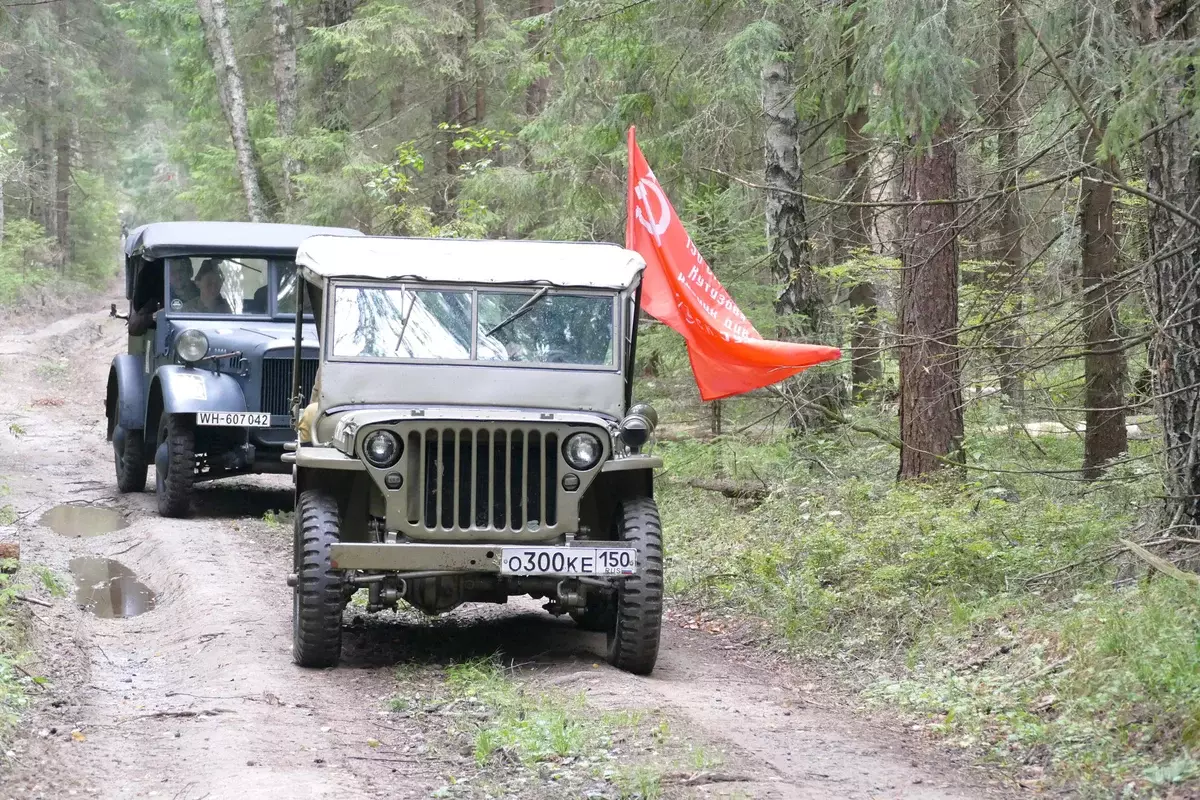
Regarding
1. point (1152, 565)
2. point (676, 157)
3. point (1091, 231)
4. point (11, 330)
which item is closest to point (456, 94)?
point (676, 157)

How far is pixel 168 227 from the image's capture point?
12.8 meters

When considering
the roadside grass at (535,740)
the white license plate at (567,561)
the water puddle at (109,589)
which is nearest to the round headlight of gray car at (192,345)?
the water puddle at (109,589)

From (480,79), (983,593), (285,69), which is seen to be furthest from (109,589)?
(285,69)

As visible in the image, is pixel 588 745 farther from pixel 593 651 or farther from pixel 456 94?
pixel 456 94

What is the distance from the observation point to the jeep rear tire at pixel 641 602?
270 inches

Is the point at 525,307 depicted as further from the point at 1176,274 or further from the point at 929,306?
the point at 929,306

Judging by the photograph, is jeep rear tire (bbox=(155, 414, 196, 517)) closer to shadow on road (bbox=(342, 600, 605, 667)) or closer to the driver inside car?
the driver inside car

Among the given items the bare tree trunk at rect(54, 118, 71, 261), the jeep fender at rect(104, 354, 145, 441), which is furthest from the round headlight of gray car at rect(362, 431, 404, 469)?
the bare tree trunk at rect(54, 118, 71, 261)

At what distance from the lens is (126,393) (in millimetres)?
13430

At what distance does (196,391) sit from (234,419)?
0.49 meters

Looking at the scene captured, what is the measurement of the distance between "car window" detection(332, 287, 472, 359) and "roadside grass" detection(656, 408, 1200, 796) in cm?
283

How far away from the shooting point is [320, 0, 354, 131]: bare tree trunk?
23156 mm

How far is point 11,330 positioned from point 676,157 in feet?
80.6

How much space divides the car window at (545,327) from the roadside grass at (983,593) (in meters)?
2.22
